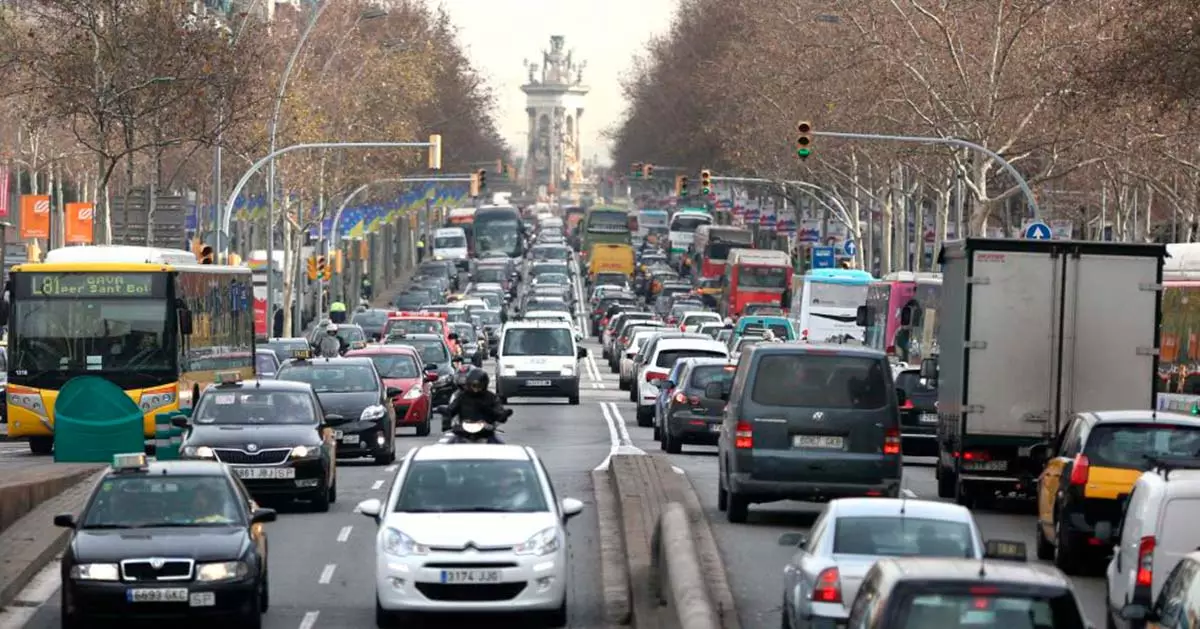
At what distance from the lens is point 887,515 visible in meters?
15.6

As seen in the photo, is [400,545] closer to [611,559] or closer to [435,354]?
[611,559]

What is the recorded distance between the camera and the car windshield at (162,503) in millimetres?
18000

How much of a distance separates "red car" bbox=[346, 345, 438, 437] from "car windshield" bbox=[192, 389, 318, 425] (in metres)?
12.9

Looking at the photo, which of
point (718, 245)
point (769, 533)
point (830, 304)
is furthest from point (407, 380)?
point (718, 245)

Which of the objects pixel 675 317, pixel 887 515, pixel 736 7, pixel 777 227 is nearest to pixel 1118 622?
pixel 887 515

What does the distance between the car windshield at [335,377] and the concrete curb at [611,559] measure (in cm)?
533

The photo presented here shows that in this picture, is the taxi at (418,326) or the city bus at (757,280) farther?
the city bus at (757,280)

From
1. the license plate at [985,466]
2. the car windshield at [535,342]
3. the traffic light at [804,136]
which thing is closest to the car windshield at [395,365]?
the car windshield at [535,342]

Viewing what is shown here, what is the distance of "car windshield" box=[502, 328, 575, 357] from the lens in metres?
51.2

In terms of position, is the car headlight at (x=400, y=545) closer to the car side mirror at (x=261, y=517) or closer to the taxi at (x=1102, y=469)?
the car side mirror at (x=261, y=517)

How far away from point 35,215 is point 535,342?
29.8 meters

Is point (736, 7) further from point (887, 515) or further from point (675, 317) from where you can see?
point (887, 515)

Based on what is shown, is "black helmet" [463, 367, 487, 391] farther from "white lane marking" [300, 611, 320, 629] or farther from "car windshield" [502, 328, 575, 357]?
"car windshield" [502, 328, 575, 357]

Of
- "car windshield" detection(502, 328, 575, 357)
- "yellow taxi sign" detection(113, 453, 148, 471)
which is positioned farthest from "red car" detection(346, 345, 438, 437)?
"yellow taxi sign" detection(113, 453, 148, 471)
